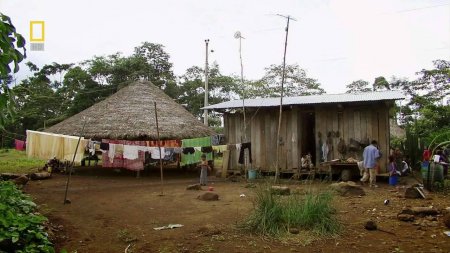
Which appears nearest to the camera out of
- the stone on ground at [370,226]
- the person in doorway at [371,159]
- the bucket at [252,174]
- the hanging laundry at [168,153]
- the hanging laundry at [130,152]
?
the stone on ground at [370,226]

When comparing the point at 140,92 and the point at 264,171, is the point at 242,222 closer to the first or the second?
the point at 264,171

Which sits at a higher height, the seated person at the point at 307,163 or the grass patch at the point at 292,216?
the seated person at the point at 307,163

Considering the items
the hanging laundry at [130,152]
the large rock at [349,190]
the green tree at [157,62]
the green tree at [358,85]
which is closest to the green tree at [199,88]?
the green tree at [157,62]

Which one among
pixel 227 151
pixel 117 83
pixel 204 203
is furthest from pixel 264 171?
pixel 117 83

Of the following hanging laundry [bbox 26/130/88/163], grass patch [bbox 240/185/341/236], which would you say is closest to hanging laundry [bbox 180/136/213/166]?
hanging laundry [bbox 26/130/88/163]

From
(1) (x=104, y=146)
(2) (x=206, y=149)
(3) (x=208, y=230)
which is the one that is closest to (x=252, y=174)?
(2) (x=206, y=149)

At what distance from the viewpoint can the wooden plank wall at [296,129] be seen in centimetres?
1221

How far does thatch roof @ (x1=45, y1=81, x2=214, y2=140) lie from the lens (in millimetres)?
14539

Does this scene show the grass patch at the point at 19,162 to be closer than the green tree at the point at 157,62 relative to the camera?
Yes

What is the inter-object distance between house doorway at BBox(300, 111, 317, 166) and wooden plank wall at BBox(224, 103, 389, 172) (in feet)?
1.47

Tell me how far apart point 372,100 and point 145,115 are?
8.87 meters

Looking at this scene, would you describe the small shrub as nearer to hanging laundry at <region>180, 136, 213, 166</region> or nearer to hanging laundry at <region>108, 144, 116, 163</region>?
hanging laundry at <region>108, 144, 116, 163</region>

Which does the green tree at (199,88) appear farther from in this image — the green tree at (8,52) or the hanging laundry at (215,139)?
the green tree at (8,52)

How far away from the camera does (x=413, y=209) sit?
6945mm
